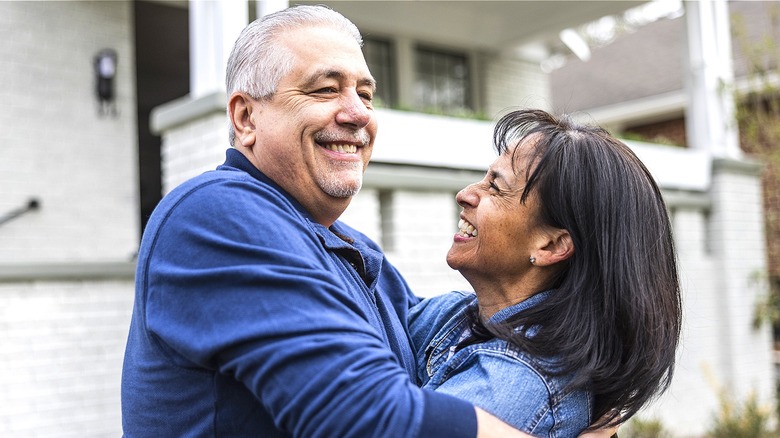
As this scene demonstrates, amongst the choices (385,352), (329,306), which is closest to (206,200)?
(329,306)

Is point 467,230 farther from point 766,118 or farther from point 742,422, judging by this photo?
point 766,118

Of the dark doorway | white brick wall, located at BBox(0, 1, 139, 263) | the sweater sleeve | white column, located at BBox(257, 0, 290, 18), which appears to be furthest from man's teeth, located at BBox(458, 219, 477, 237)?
the dark doorway

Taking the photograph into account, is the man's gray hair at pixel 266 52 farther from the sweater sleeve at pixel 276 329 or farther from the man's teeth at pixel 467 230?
the man's teeth at pixel 467 230

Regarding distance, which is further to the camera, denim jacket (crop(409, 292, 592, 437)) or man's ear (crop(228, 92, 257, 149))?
man's ear (crop(228, 92, 257, 149))

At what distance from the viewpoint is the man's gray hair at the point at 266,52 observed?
187cm

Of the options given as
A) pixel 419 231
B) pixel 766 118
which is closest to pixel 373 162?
pixel 419 231

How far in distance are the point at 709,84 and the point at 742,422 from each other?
10.5 ft

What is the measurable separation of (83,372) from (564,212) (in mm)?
4792

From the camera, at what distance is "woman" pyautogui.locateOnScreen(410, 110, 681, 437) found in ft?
5.80

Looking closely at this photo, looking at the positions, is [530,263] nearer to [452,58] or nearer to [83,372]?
[83,372]

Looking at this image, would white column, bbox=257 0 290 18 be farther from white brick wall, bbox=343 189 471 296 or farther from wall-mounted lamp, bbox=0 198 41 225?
wall-mounted lamp, bbox=0 198 41 225

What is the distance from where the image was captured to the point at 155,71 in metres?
9.98

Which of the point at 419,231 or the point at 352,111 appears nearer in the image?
the point at 352,111

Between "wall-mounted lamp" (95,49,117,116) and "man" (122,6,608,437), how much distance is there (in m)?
5.31
